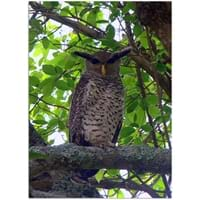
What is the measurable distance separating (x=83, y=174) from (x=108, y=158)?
0.09 m

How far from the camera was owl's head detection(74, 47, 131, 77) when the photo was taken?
2.03m

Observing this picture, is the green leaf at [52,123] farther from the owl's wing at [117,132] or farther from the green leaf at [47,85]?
the owl's wing at [117,132]

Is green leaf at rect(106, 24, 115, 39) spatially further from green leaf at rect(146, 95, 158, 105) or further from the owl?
green leaf at rect(146, 95, 158, 105)

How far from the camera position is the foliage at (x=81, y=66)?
191 cm

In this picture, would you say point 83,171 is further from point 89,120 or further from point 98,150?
point 89,120

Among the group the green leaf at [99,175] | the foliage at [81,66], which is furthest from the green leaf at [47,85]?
the green leaf at [99,175]

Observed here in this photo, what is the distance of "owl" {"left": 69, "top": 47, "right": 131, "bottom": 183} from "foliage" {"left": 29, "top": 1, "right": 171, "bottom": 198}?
3cm

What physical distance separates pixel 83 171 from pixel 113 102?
0.31m

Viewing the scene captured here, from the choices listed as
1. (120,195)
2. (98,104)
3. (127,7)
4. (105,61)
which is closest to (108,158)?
(120,195)

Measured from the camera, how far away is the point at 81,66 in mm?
2062

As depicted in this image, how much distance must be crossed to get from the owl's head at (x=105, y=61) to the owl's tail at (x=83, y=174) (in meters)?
0.37

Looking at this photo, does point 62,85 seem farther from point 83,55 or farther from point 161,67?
point 161,67

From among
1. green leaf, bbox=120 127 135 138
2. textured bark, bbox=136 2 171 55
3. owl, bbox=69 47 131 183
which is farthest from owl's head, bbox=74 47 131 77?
textured bark, bbox=136 2 171 55
